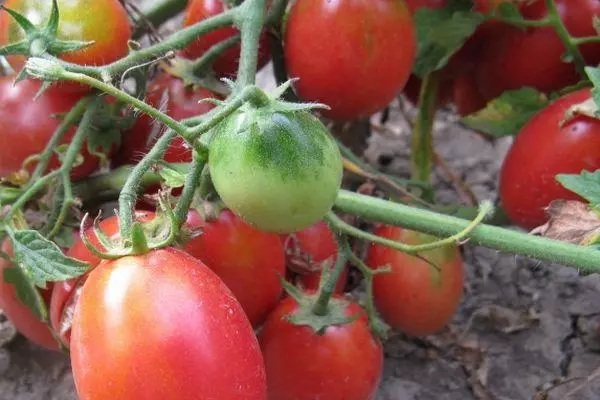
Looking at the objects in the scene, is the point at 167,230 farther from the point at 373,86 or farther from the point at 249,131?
the point at 373,86

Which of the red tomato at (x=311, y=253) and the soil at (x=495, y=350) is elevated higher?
the red tomato at (x=311, y=253)

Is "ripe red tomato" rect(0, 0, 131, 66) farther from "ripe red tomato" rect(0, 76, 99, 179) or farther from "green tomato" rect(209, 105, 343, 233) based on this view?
"green tomato" rect(209, 105, 343, 233)

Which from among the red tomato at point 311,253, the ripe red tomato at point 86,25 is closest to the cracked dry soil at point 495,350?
the red tomato at point 311,253

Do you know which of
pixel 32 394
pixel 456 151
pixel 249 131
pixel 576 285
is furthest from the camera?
pixel 456 151

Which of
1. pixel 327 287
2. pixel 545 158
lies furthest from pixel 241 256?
pixel 545 158

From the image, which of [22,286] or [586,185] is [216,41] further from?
[586,185]

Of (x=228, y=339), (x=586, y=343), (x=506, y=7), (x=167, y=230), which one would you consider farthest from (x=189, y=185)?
(x=586, y=343)

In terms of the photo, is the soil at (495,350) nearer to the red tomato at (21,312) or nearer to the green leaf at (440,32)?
the red tomato at (21,312)
